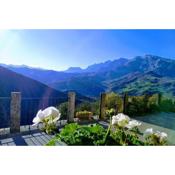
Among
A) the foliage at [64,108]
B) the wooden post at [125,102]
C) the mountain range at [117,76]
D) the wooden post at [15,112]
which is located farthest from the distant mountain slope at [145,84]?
the wooden post at [15,112]

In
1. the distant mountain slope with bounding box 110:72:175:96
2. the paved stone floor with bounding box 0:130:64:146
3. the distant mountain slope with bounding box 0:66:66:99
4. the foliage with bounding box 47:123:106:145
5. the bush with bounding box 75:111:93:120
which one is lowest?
the paved stone floor with bounding box 0:130:64:146

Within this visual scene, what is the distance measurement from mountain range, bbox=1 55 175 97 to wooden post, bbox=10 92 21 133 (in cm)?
105

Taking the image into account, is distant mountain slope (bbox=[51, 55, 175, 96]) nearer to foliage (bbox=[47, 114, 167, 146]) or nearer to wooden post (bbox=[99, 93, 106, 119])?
wooden post (bbox=[99, 93, 106, 119])

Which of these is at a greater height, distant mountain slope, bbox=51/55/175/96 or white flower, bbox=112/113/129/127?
distant mountain slope, bbox=51/55/175/96

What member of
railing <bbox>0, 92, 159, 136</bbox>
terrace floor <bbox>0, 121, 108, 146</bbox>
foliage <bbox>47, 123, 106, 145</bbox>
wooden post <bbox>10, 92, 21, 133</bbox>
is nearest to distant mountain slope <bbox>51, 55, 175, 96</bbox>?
railing <bbox>0, 92, 159, 136</bbox>

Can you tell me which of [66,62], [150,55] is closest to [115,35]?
[66,62]

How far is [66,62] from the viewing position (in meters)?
5.26

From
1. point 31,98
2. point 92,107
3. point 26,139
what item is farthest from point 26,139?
point 92,107

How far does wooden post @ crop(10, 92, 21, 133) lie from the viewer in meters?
4.88

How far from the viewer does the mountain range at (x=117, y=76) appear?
6.27 m

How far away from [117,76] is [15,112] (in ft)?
10.8

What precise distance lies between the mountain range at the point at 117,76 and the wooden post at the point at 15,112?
1049mm

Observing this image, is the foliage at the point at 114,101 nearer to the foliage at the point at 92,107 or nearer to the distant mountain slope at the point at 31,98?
the foliage at the point at 92,107
